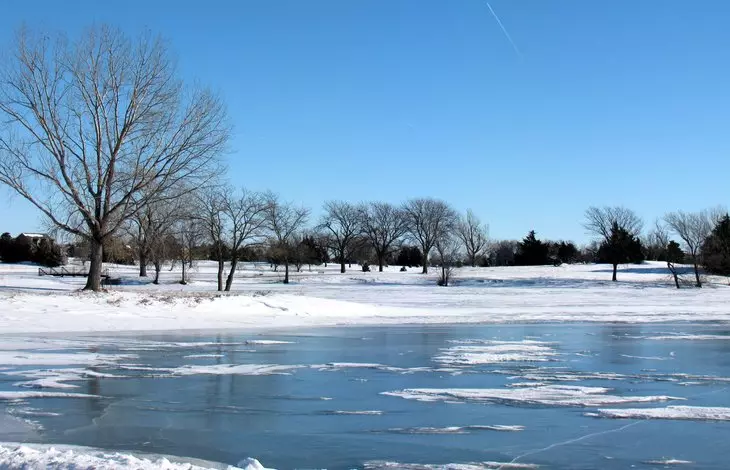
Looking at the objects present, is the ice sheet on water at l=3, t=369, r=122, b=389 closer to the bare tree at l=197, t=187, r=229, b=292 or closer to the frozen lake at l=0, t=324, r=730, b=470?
the frozen lake at l=0, t=324, r=730, b=470

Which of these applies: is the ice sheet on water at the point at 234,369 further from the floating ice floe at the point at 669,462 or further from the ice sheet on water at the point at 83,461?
the floating ice floe at the point at 669,462

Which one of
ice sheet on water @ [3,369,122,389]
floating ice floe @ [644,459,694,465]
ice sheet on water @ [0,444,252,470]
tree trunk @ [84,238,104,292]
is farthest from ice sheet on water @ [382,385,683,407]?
tree trunk @ [84,238,104,292]

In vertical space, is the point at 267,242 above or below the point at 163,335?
above

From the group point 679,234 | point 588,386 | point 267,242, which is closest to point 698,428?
point 588,386

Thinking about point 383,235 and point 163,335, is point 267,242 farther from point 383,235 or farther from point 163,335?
point 383,235

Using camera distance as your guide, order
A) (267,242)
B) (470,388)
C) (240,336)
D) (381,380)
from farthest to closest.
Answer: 1. (267,242)
2. (240,336)
3. (381,380)
4. (470,388)

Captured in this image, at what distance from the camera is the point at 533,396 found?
10.5 m

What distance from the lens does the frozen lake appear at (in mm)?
7301

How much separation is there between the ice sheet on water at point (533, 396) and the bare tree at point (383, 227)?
321 feet

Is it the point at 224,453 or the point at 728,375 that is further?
the point at 728,375

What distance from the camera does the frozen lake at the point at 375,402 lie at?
24.0ft

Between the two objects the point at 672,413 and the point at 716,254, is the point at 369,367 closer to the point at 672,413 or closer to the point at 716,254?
the point at 672,413

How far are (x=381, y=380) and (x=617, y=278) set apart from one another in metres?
67.5

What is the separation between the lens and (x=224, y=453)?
712 centimetres
